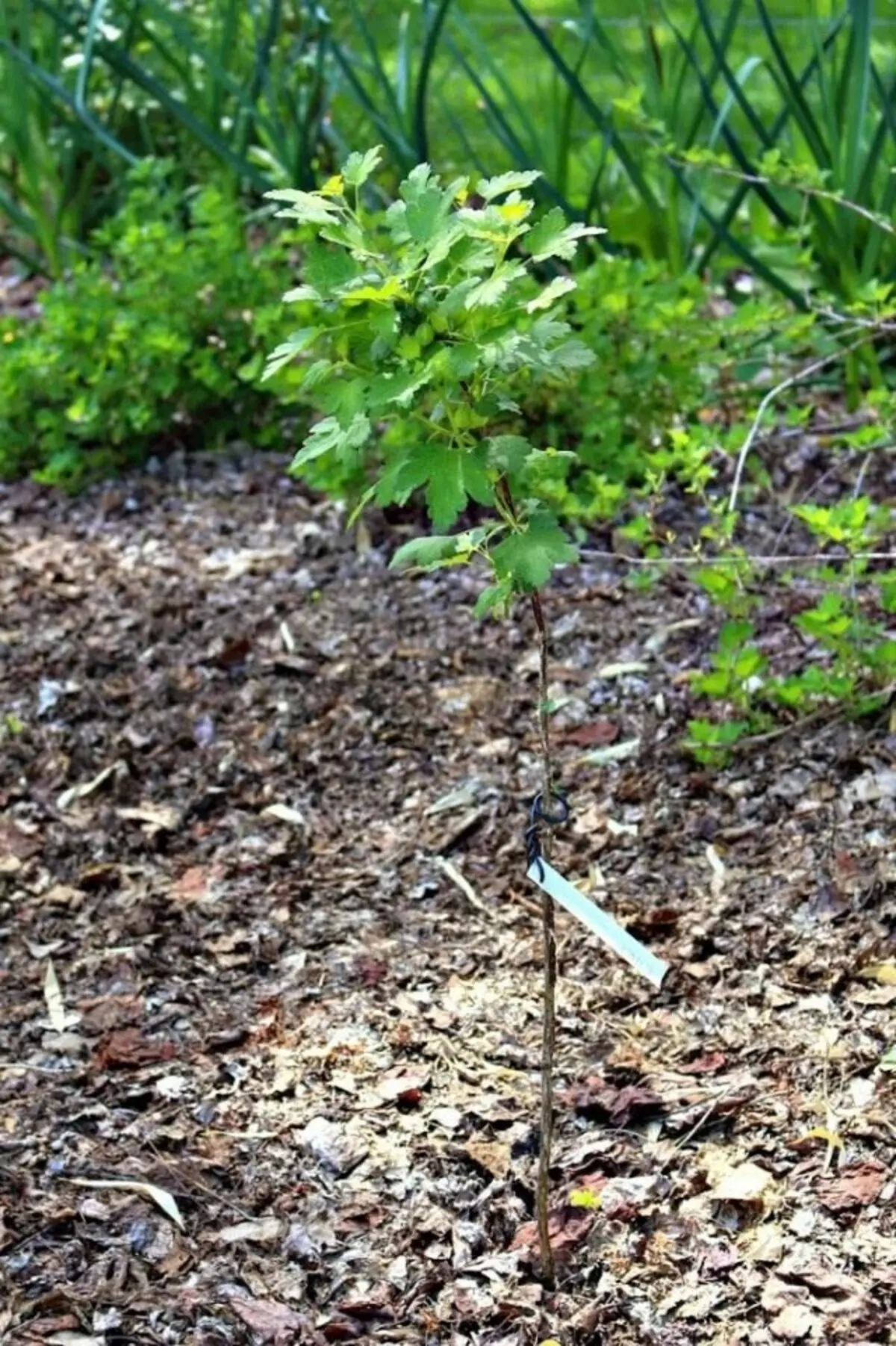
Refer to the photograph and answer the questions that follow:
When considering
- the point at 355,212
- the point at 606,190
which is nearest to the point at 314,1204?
the point at 355,212

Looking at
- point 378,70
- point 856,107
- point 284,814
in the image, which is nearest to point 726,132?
point 856,107

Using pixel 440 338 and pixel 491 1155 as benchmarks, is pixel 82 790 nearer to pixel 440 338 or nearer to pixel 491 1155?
pixel 491 1155

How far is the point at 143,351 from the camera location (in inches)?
143

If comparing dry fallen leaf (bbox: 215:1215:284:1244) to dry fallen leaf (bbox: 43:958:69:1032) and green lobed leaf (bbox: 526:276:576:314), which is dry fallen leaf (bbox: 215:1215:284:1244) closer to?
dry fallen leaf (bbox: 43:958:69:1032)

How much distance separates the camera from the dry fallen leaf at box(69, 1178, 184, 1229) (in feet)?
6.23

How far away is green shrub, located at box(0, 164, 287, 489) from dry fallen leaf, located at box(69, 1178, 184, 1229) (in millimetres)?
1994

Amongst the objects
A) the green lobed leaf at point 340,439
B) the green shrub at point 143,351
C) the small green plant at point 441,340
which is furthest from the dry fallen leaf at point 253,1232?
the green shrub at point 143,351

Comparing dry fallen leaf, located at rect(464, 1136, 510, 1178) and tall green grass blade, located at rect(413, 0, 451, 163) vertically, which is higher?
tall green grass blade, located at rect(413, 0, 451, 163)

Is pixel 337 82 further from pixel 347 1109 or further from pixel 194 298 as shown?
pixel 347 1109

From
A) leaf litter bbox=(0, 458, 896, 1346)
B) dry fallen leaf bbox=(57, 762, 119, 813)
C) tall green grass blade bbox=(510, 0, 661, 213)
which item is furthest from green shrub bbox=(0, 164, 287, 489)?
dry fallen leaf bbox=(57, 762, 119, 813)

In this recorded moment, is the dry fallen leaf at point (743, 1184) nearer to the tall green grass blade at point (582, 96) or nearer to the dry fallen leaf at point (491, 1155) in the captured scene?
the dry fallen leaf at point (491, 1155)

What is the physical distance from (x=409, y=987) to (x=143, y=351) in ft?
6.09

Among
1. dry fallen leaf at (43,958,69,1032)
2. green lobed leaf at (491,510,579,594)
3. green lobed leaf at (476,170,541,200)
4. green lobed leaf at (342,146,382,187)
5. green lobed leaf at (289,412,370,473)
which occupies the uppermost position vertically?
green lobed leaf at (342,146,382,187)

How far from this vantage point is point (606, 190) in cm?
426
